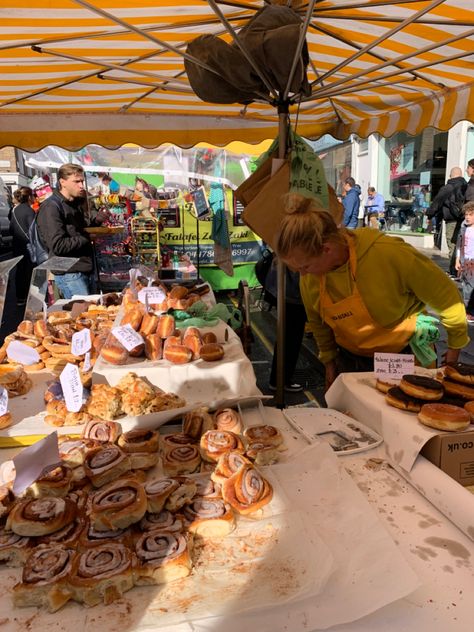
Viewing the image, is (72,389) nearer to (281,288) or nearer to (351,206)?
(281,288)

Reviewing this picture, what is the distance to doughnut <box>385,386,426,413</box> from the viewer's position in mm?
1688

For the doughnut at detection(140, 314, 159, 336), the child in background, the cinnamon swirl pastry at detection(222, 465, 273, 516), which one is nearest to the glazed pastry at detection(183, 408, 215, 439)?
the cinnamon swirl pastry at detection(222, 465, 273, 516)

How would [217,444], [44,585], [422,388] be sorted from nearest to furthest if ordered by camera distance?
[44,585], [217,444], [422,388]

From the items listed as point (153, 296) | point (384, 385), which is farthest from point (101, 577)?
point (153, 296)

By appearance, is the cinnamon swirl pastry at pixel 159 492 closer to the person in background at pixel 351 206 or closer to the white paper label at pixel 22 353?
the white paper label at pixel 22 353

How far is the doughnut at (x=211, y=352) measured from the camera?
233 centimetres

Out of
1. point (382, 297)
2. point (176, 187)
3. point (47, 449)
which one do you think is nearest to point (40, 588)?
point (47, 449)

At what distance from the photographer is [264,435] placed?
170cm

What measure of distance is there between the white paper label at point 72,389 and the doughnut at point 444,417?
1.40 metres

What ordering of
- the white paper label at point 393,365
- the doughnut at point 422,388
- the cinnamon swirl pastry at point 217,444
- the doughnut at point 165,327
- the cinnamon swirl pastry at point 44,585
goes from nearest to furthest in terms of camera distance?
1. the cinnamon swirl pastry at point 44,585
2. the cinnamon swirl pastry at point 217,444
3. the doughnut at point 422,388
4. the white paper label at point 393,365
5. the doughnut at point 165,327

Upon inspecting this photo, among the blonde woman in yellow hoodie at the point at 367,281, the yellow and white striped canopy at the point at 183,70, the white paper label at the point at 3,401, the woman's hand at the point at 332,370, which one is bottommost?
the woman's hand at the point at 332,370

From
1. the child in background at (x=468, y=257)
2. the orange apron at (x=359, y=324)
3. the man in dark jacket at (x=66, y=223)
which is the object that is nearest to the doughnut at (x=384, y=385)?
the orange apron at (x=359, y=324)

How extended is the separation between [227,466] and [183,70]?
3.23 metres

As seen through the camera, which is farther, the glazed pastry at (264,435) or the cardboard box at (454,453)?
the glazed pastry at (264,435)
